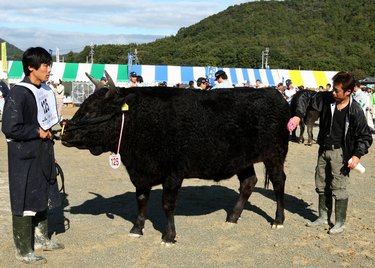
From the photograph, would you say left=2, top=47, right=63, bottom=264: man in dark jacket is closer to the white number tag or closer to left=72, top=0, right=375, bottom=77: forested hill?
the white number tag

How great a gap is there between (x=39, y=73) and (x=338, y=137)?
3.35 meters

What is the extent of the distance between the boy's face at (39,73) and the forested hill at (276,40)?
6692 cm

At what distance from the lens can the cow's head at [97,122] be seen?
4766 millimetres

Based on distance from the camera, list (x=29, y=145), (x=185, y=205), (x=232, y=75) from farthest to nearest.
A: (x=232, y=75) → (x=185, y=205) → (x=29, y=145)

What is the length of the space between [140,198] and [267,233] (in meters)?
1.55

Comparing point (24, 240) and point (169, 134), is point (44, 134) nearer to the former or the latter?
point (24, 240)

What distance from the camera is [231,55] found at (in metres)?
80.7

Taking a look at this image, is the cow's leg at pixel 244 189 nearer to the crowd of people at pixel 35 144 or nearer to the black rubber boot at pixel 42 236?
the crowd of people at pixel 35 144

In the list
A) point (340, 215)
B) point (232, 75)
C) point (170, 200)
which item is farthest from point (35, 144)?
point (232, 75)

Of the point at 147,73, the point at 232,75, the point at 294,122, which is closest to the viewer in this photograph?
the point at 294,122

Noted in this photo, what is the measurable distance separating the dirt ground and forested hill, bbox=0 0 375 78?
63.7 meters

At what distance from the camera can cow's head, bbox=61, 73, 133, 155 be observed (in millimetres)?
4766

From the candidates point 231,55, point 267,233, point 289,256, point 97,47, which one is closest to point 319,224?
point 267,233

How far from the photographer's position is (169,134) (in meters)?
4.97
